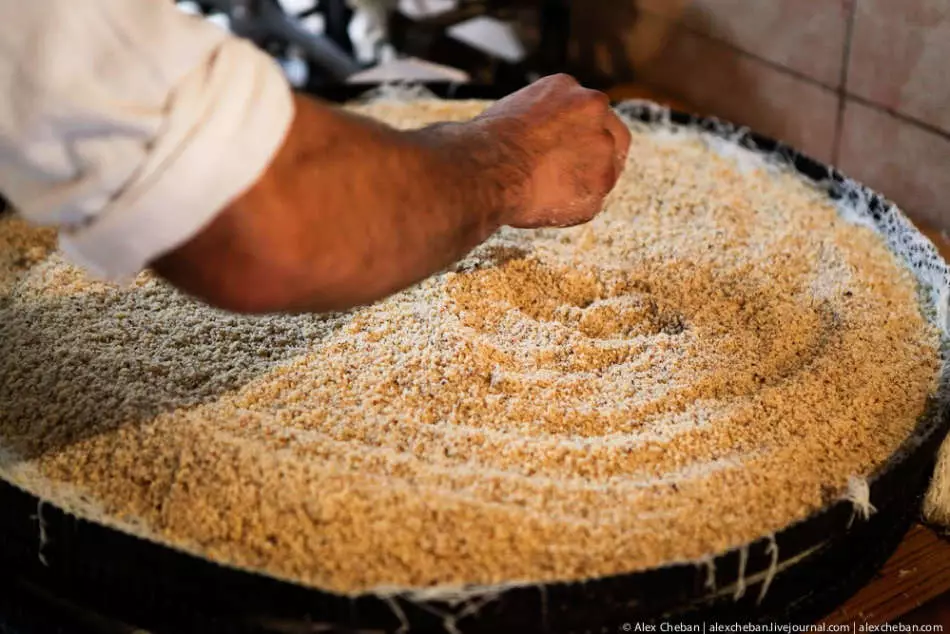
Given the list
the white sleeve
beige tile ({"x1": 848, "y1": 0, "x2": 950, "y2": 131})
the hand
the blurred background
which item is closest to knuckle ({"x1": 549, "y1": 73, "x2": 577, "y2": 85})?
the hand

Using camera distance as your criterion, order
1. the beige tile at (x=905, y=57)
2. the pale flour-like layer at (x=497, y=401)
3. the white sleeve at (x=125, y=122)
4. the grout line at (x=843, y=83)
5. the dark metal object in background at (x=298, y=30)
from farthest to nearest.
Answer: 1. the dark metal object in background at (x=298, y=30)
2. the grout line at (x=843, y=83)
3. the beige tile at (x=905, y=57)
4. the pale flour-like layer at (x=497, y=401)
5. the white sleeve at (x=125, y=122)

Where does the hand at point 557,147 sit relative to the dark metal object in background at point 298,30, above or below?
above

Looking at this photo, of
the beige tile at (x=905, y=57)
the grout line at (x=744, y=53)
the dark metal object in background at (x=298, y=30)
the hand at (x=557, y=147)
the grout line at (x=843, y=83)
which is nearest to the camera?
the hand at (x=557, y=147)

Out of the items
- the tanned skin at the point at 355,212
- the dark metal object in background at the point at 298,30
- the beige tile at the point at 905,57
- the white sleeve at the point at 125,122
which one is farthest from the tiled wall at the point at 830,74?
the white sleeve at the point at 125,122

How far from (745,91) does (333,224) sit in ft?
4.29

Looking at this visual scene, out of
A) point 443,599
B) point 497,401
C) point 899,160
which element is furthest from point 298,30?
point 443,599

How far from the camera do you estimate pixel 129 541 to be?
0.71 metres

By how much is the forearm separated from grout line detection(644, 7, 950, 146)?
98cm

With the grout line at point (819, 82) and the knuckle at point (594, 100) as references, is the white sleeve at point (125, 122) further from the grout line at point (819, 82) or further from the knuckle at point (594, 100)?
the grout line at point (819, 82)

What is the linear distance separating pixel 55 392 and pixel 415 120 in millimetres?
724

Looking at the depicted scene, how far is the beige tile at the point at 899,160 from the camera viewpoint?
1493mm

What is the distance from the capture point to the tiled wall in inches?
57.4

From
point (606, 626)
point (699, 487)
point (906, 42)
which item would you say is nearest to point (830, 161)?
point (906, 42)

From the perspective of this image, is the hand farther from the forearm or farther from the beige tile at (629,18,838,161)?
the beige tile at (629,18,838,161)
